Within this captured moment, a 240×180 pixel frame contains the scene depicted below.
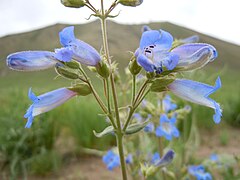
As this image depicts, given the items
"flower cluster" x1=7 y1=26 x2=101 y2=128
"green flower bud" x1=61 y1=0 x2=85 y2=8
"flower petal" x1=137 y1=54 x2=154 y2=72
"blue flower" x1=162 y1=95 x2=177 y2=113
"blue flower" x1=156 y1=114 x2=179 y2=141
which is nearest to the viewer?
"flower petal" x1=137 y1=54 x2=154 y2=72

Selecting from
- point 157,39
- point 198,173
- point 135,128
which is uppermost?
point 157,39

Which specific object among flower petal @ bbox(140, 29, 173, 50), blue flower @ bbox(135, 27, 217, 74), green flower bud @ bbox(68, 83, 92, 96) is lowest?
green flower bud @ bbox(68, 83, 92, 96)

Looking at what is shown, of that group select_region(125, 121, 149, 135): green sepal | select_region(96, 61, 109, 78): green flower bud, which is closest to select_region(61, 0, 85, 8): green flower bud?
select_region(96, 61, 109, 78): green flower bud

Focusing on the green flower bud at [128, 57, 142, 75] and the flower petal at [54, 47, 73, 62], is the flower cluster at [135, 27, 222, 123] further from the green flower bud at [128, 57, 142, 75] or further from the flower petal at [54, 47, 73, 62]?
the flower petal at [54, 47, 73, 62]

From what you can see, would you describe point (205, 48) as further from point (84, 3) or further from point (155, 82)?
point (84, 3)

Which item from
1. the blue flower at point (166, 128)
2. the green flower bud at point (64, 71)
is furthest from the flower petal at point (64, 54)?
the blue flower at point (166, 128)

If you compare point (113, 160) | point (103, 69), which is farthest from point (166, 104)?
point (103, 69)

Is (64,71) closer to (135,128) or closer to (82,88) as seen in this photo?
(82,88)

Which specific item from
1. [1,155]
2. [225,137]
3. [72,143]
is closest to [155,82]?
[1,155]
